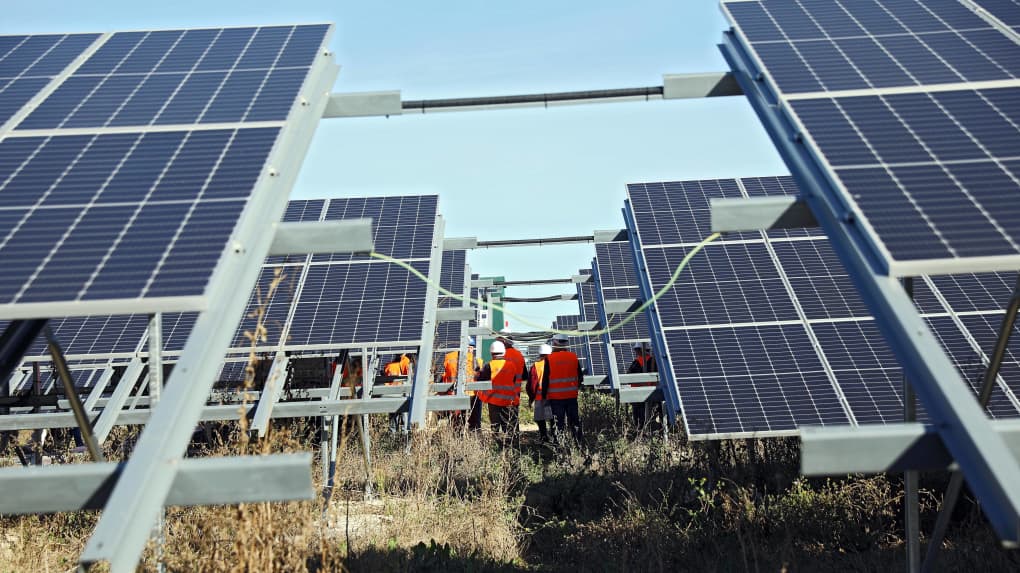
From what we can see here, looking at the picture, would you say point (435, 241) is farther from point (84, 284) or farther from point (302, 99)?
point (84, 284)

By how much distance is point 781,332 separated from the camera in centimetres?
1109

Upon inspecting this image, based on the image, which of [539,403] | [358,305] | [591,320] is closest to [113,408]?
[358,305]

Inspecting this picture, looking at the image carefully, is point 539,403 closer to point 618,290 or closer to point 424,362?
point 618,290

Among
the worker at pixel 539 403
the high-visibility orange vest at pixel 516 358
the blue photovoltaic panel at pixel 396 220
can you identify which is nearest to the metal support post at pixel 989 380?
the blue photovoltaic panel at pixel 396 220

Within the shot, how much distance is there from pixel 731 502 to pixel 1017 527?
577 centimetres

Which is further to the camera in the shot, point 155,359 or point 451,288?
point 451,288

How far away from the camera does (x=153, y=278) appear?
14.8ft

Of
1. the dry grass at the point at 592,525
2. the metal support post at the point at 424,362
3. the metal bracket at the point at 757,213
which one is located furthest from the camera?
the metal support post at the point at 424,362

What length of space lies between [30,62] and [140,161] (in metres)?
2.75

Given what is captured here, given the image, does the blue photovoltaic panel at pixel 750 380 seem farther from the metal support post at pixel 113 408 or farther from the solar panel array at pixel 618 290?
the solar panel array at pixel 618 290

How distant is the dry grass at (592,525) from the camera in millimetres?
6805

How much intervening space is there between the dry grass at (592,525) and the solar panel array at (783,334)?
82 cm

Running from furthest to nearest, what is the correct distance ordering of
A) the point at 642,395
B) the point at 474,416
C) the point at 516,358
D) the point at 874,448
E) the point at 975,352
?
the point at 474,416, the point at 516,358, the point at 642,395, the point at 975,352, the point at 874,448

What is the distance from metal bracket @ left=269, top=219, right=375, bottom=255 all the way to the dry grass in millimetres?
1235
